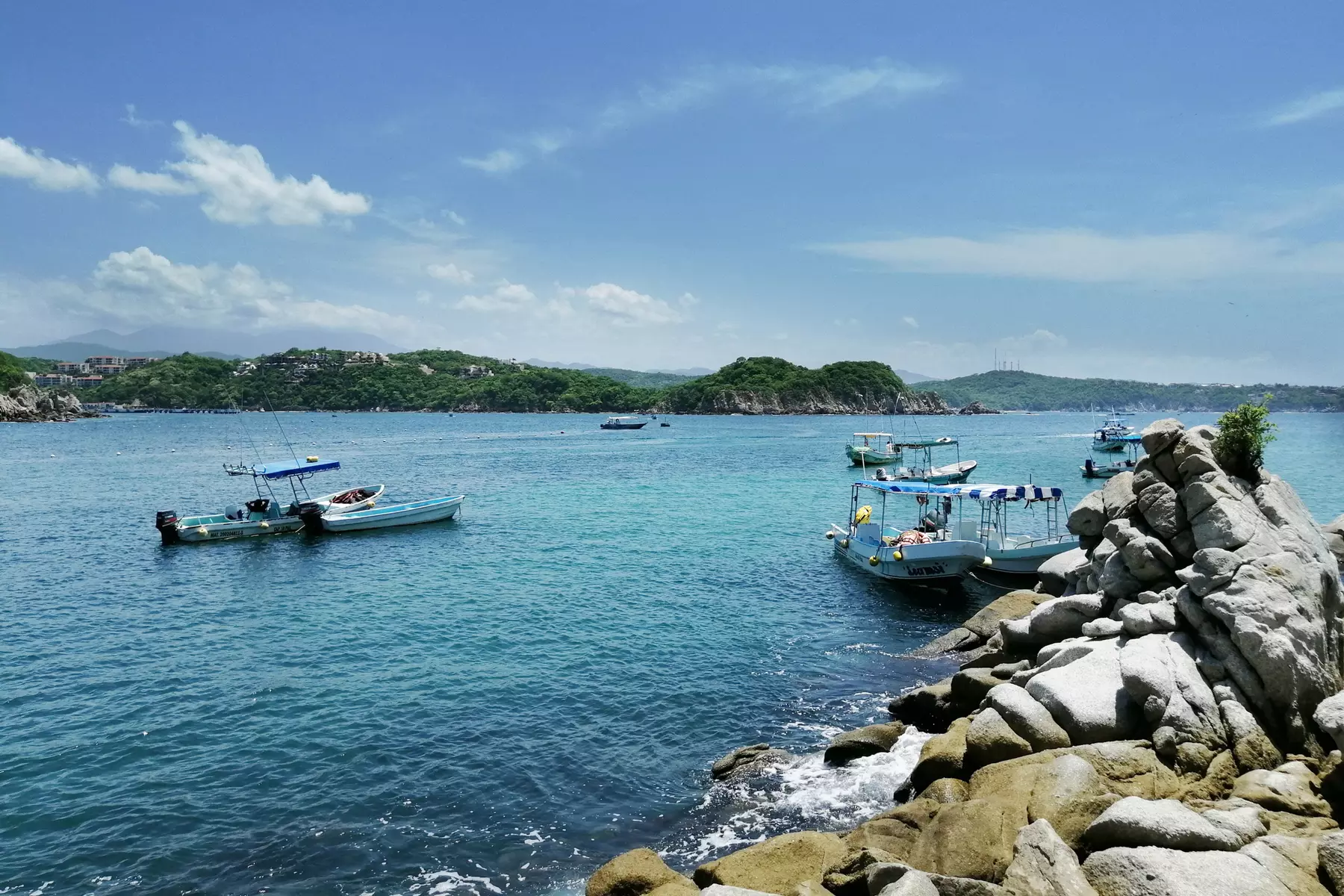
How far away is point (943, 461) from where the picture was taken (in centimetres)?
10800

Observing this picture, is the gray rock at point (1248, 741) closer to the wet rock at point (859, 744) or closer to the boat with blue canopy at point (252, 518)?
the wet rock at point (859, 744)

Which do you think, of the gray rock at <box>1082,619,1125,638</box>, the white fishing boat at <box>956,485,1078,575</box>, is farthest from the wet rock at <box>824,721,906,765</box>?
the white fishing boat at <box>956,485,1078,575</box>

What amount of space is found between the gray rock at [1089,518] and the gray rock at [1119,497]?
240 mm

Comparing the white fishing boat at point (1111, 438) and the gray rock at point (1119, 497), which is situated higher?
the gray rock at point (1119, 497)

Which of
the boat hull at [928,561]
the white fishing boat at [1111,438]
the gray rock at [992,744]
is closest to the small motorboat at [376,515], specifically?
the boat hull at [928,561]

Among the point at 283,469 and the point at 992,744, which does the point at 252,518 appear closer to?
the point at 283,469

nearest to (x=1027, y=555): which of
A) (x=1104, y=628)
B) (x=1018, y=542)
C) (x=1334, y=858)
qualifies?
(x=1018, y=542)

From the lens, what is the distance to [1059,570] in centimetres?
2562

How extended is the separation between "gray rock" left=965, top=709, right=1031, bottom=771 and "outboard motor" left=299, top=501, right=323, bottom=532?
138ft

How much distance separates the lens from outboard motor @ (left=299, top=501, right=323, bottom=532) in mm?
46625

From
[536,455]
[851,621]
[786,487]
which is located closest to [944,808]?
[851,621]

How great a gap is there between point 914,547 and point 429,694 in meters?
19.4

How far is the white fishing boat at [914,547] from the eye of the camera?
3141cm

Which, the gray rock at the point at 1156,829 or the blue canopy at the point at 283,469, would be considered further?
the blue canopy at the point at 283,469
